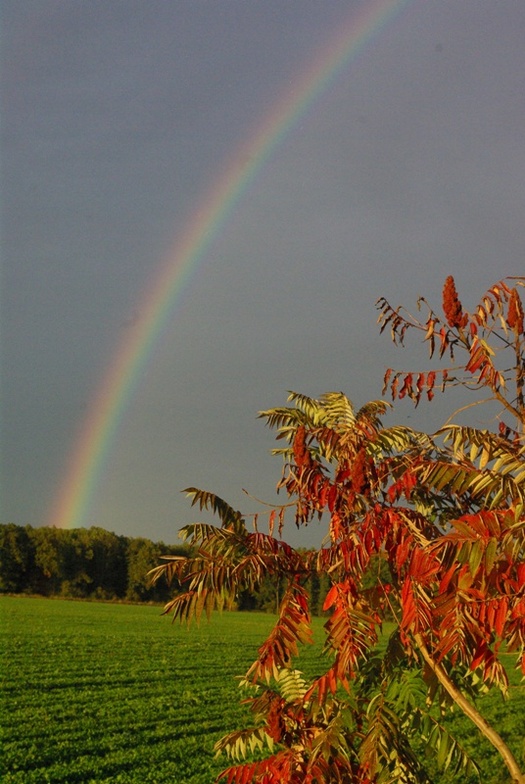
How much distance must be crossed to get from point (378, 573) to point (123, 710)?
53.6 feet

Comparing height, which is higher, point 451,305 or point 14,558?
point 14,558

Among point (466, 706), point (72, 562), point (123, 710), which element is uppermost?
point (72, 562)

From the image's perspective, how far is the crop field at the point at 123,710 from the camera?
45.0ft

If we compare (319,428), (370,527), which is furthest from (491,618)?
(319,428)

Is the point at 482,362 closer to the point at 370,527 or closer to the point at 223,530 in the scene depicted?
the point at 370,527

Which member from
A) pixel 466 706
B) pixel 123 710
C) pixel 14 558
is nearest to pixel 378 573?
pixel 466 706

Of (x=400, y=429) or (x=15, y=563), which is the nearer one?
(x=400, y=429)

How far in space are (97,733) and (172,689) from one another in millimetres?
7801

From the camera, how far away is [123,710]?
19.5 metres

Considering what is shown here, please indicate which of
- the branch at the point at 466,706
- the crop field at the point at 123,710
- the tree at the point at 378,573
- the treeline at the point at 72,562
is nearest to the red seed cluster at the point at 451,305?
the tree at the point at 378,573

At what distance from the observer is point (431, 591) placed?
210 inches

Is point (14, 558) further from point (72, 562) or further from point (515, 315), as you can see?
point (515, 315)

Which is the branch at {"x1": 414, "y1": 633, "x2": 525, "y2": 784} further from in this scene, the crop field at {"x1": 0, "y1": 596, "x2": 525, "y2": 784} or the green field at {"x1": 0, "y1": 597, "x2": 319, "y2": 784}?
the green field at {"x1": 0, "y1": 597, "x2": 319, "y2": 784}

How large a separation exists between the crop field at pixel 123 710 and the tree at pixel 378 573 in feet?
6.33
